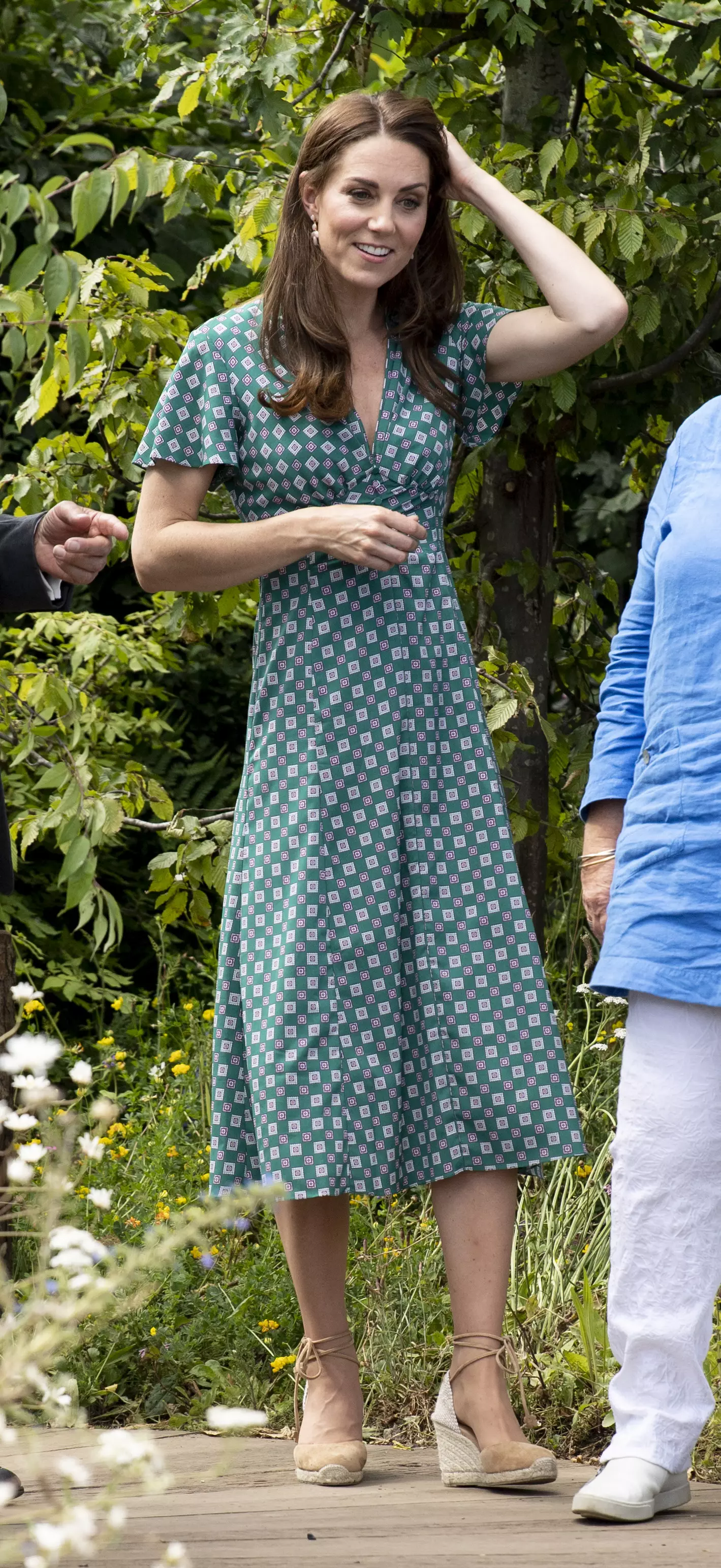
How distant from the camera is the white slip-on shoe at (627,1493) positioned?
211 centimetres

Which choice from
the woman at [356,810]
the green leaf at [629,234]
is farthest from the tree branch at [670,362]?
the woman at [356,810]

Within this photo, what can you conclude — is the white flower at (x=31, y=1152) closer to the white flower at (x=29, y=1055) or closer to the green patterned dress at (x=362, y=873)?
the white flower at (x=29, y=1055)

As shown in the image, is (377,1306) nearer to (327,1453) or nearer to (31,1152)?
(327,1453)

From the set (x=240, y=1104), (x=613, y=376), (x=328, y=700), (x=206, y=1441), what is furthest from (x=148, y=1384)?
(x=613, y=376)

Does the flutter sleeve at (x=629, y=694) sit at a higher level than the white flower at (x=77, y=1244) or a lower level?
higher

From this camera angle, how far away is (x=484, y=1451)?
92.4 inches

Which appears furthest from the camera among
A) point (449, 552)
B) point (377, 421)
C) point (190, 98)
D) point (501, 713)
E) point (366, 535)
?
point (449, 552)

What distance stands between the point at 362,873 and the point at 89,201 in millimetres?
969

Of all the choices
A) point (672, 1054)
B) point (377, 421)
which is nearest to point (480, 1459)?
point (672, 1054)

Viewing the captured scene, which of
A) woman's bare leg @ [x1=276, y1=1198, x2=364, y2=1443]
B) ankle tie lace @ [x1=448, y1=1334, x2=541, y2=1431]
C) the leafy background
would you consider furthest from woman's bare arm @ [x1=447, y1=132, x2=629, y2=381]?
ankle tie lace @ [x1=448, y1=1334, x2=541, y2=1431]

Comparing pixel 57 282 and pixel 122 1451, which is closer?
pixel 122 1451

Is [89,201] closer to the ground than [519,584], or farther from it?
farther from it

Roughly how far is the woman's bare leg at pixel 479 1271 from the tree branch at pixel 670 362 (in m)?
1.85

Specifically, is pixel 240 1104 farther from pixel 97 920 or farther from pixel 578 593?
pixel 578 593
